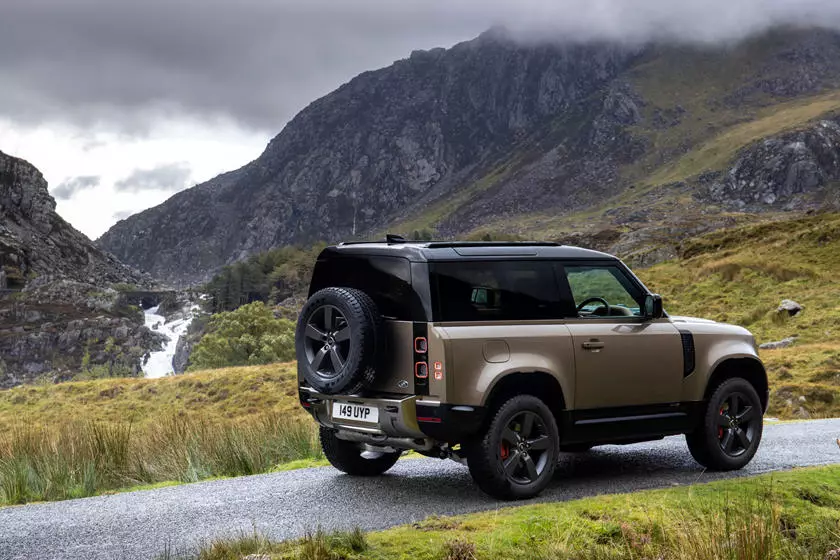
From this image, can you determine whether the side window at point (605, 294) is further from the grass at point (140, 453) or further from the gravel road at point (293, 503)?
the grass at point (140, 453)

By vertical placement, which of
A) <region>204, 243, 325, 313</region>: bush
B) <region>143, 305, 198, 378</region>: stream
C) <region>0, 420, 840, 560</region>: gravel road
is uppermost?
<region>204, 243, 325, 313</region>: bush

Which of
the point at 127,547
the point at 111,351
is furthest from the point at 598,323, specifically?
the point at 111,351

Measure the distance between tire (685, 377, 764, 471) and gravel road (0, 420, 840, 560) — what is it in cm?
20

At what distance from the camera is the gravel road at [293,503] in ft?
21.2

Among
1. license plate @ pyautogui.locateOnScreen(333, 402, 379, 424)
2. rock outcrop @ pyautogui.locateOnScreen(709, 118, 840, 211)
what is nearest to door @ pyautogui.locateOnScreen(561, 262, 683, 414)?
license plate @ pyautogui.locateOnScreen(333, 402, 379, 424)

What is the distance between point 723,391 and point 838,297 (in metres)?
27.4

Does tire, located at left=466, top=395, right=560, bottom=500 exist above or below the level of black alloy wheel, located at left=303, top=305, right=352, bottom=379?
below

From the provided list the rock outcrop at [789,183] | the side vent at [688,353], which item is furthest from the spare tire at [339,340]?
the rock outcrop at [789,183]

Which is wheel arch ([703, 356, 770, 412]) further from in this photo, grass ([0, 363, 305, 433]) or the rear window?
grass ([0, 363, 305, 433])

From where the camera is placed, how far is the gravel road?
6461mm

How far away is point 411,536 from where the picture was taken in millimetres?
6020

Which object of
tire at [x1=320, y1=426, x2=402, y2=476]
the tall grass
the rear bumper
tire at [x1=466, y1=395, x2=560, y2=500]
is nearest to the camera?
the rear bumper

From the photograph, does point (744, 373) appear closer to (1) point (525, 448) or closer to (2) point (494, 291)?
(1) point (525, 448)

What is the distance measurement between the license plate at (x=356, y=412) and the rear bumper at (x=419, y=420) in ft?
0.13
